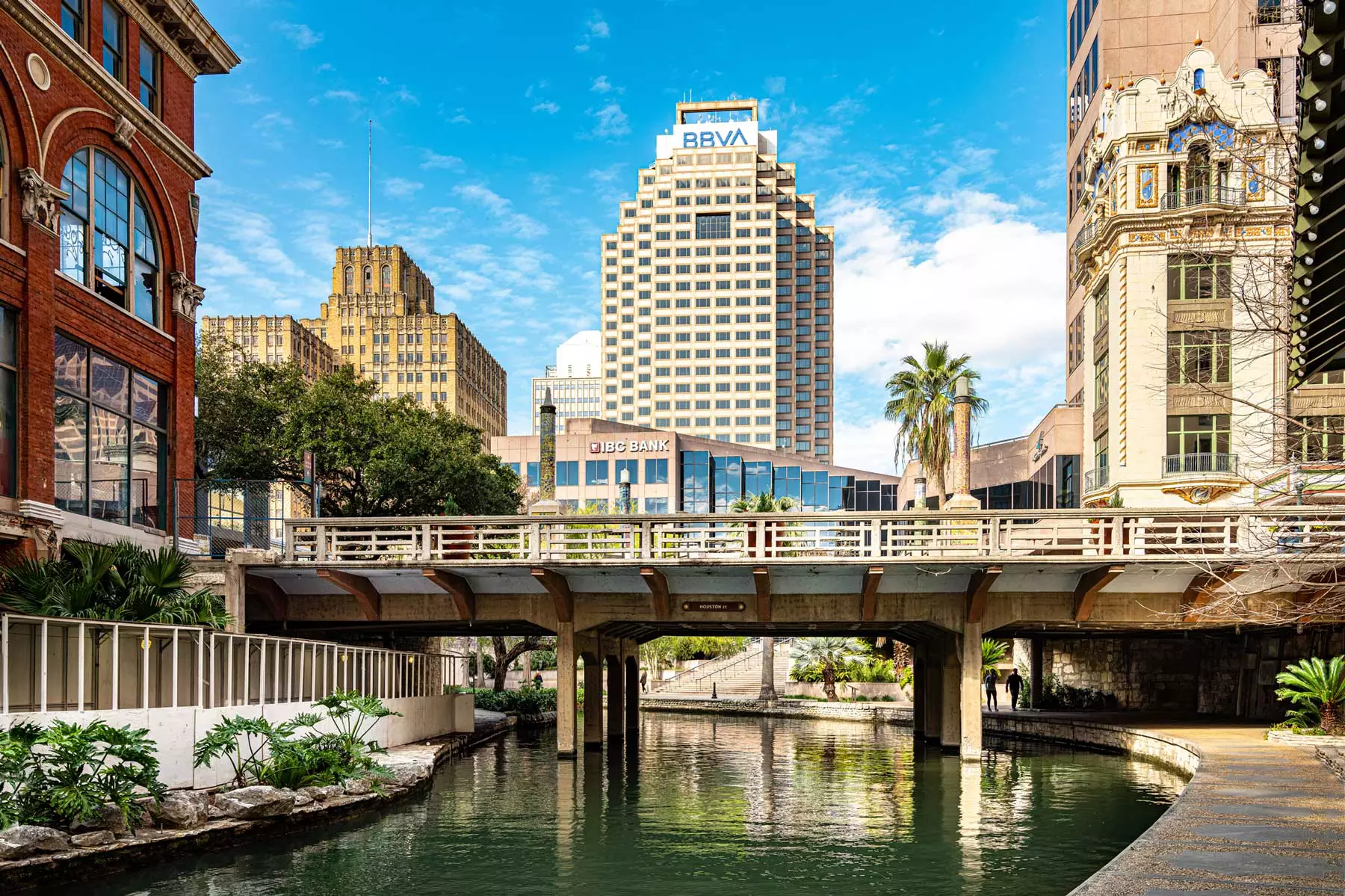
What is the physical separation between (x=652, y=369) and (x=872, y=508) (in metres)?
65.5

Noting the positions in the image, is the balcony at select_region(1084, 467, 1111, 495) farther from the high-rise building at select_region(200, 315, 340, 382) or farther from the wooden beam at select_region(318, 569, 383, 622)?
the high-rise building at select_region(200, 315, 340, 382)

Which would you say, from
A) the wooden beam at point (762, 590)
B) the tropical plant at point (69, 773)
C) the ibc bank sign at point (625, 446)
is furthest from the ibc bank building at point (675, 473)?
the tropical plant at point (69, 773)

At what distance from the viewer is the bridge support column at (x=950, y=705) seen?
37.1 meters

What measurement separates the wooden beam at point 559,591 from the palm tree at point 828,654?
28760 mm

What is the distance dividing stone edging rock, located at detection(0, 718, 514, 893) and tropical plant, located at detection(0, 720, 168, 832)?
0.50m

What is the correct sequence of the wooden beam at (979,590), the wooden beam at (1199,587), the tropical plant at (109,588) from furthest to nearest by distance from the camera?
the wooden beam at (979,590) < the wooden beam at (1199,587) < the tropical plant at (109,588)

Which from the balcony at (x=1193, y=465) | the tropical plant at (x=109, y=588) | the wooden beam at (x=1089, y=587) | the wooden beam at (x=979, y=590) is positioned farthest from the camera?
the balcony at (x=1193, y=465)

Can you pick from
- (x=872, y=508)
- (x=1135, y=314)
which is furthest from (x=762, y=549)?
(x=872, y=508)

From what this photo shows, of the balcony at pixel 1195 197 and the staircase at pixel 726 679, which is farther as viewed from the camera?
the staircase at pixel 726 679

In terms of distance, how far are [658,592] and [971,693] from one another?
9216 mm

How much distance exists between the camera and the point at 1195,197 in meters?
50.5

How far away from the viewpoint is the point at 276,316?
6890 inches

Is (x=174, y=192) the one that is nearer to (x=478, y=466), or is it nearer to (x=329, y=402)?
(x=329, y=402)

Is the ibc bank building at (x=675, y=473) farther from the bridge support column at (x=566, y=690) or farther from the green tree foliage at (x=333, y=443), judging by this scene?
the bridge support column at (x=566, y=690)
